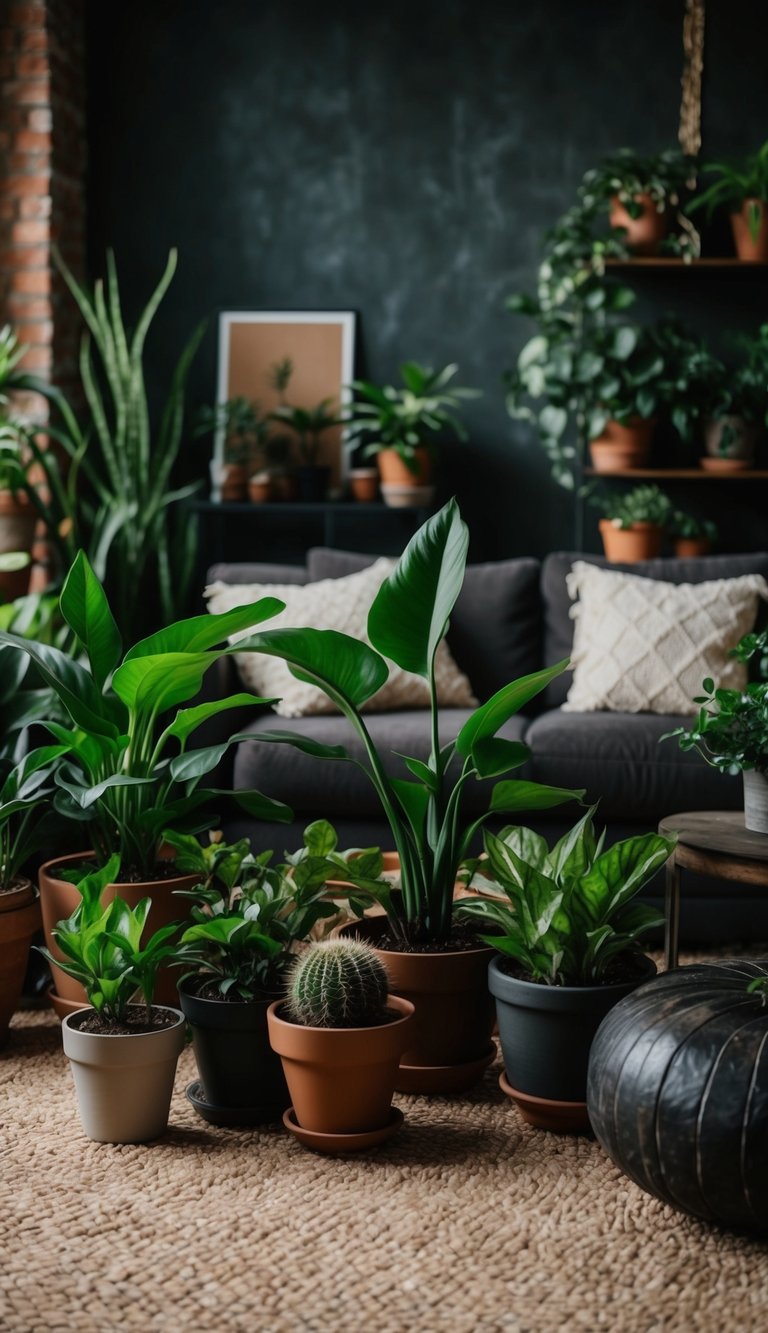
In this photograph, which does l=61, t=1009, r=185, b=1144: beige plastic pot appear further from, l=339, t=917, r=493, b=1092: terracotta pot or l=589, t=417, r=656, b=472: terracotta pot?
l=589, t=417, r=656, b=472: terracotta pot

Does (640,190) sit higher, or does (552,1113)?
(640,190)

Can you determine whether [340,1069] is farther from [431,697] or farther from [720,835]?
[720,835]

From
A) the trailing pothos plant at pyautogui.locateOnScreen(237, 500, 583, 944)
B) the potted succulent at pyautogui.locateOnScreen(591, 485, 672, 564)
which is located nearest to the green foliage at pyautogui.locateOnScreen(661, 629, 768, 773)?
the trailing pothos plant at pyautogui.locateOnScreen(237, 500, 583, 944)

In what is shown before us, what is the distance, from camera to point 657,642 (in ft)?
12.5

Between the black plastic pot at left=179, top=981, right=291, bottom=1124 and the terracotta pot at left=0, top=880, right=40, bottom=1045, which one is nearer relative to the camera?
the black plastic pot at left=179, top=981, right=291, bottom=1124

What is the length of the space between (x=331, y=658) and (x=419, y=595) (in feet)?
0.63

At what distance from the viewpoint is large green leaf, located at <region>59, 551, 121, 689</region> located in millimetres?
2623

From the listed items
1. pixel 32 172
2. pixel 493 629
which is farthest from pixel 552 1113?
pixel 32 172

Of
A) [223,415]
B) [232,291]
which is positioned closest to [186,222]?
[232,291]

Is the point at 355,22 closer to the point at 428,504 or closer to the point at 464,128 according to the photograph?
the point at 464,128

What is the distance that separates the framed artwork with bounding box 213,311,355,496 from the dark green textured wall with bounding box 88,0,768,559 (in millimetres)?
65

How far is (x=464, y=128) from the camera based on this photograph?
493 centimetres

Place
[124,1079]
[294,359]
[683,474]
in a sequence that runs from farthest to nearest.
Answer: [294,359] → [683,474] → [124,1079]

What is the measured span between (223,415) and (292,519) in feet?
1.49
